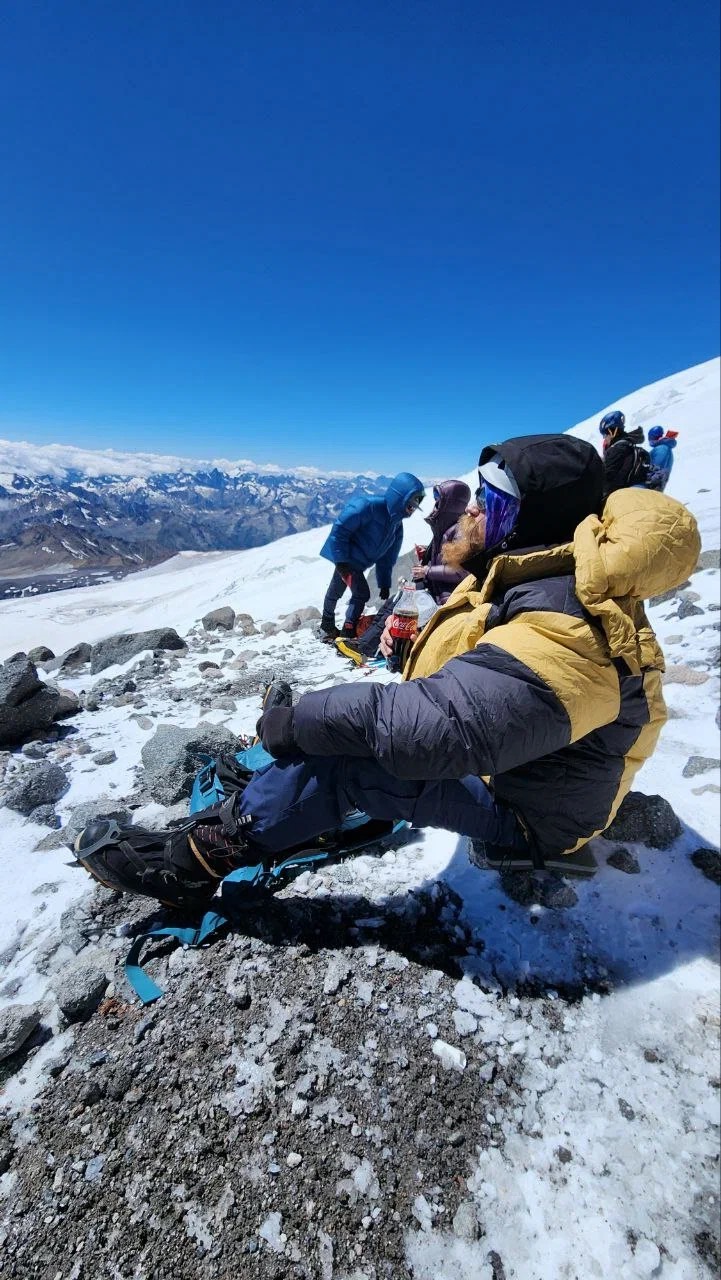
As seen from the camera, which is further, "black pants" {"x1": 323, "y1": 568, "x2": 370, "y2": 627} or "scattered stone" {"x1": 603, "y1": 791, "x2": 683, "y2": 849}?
"black pants" {"x1": 323, "y1": 568, "x2": 370, "y2": 627}

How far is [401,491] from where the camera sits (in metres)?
7.79

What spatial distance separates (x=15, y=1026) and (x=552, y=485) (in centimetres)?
343

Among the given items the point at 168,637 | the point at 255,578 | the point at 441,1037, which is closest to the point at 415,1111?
the point at 441,1037

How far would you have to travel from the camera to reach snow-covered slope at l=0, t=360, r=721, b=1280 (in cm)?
173

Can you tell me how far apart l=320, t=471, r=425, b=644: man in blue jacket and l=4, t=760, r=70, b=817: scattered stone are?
4771 mm

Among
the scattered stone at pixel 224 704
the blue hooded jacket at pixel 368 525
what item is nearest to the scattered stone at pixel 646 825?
the scattered stone at pixel 224 704

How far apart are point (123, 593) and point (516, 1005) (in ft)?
77.1

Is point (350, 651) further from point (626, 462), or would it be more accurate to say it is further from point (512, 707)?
point (512, 707)

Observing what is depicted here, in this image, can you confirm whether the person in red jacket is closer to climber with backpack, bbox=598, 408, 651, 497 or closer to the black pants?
the black pants

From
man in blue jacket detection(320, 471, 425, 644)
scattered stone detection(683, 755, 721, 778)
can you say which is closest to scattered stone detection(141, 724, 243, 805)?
scattered stone detection(683, 755, 721, 778)

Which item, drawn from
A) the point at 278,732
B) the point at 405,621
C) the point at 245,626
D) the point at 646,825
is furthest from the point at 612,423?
the point at 278,732

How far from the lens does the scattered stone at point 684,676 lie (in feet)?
15.7

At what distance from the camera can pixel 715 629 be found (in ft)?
18.4

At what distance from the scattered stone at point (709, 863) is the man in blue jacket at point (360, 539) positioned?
574 centimetres
